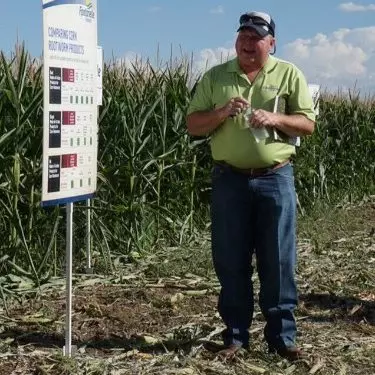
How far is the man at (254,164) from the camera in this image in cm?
435

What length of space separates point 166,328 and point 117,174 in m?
2.23

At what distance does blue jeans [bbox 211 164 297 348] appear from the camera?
14.6 ft

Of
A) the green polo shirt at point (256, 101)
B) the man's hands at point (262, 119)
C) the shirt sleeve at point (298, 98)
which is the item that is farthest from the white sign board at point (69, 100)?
the shirt sleeve at point (298, 98)

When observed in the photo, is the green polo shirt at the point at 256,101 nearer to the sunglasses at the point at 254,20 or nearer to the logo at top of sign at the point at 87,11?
the sunglasses at the point at 254,20

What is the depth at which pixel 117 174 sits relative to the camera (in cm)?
737

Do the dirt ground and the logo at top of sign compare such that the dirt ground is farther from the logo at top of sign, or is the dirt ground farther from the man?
the logo at top of sign

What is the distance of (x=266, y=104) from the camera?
4395 mm

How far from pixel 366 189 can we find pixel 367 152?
68cm

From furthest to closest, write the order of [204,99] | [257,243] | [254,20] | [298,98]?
[257,243]
[204,99]
[298,98]
[254,20]

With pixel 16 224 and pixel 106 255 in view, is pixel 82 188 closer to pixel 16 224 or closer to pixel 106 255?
pixel 16 224

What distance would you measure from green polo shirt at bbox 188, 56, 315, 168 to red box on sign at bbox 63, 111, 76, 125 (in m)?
0.73

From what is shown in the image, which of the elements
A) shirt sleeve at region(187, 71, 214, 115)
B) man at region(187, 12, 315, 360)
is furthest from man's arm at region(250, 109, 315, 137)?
shirt sleeve at region(187, 71, 214, 115)

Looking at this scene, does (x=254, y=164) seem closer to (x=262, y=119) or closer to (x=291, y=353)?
(x=262, y=119)

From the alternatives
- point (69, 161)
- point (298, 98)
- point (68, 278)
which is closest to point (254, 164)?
point (298, 98)
